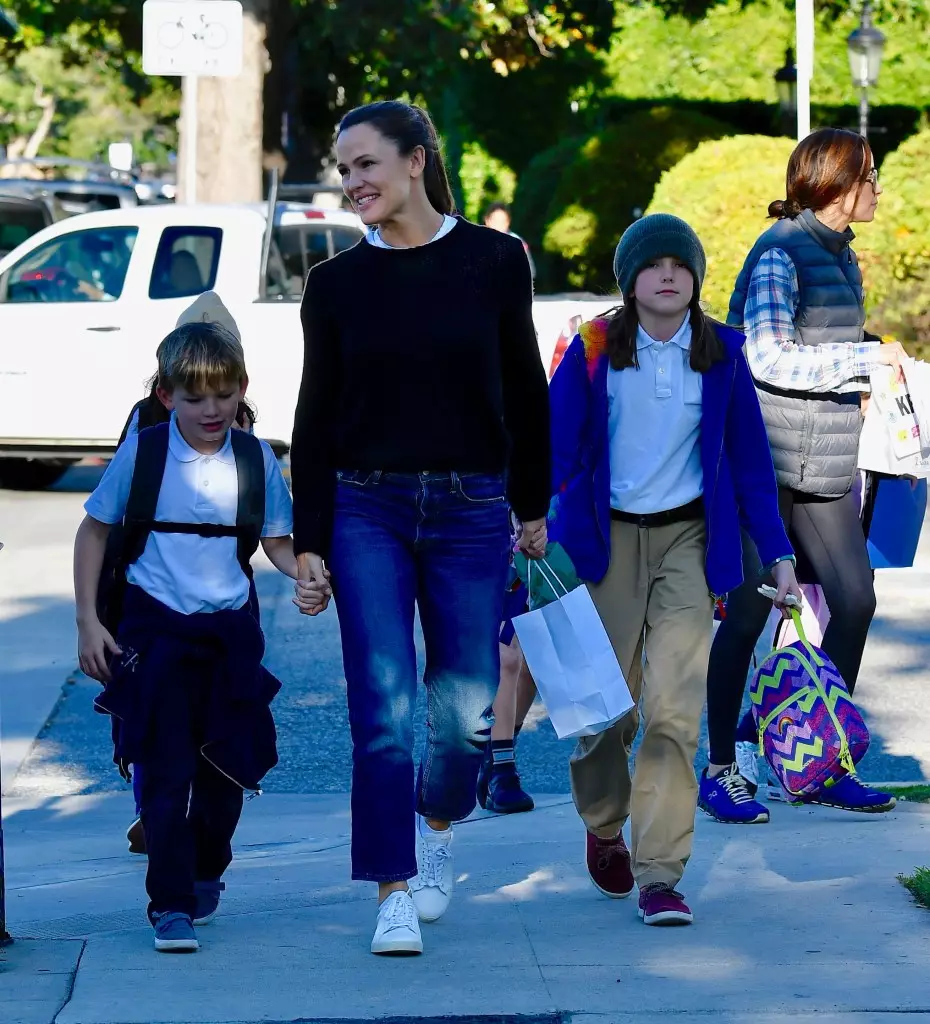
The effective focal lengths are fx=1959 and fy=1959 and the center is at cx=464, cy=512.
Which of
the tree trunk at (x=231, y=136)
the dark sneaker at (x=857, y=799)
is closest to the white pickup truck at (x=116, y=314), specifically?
the tree trunk at (x=231, y=136)

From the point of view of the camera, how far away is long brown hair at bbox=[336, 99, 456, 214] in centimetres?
427

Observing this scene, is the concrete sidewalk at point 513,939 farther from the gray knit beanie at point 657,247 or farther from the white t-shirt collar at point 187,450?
the gray knit beanie at point 657,247

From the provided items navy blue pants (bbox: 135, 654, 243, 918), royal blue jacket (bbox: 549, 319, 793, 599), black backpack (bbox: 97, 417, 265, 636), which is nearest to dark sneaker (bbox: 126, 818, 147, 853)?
navy blue pants (bbox: 135, 654, 243, 918)

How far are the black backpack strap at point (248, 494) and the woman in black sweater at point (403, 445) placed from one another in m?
0.22

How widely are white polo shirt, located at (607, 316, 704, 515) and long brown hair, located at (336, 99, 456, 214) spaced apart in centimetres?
60

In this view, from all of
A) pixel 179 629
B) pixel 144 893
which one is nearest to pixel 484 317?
pixel 179 629

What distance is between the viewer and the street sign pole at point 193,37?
532 inches

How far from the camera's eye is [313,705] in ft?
25.5

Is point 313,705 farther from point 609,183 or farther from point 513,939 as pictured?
point 609,183

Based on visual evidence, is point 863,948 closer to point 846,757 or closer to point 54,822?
point 846,757

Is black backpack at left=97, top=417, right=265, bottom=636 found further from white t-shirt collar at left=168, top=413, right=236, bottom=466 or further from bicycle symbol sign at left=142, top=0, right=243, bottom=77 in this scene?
bicycle symbol sign at left=142, top=0, right=243, bottom=77

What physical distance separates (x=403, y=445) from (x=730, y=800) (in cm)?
203

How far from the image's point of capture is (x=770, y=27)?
33531 mm

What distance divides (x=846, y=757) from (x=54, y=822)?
2732 mm
